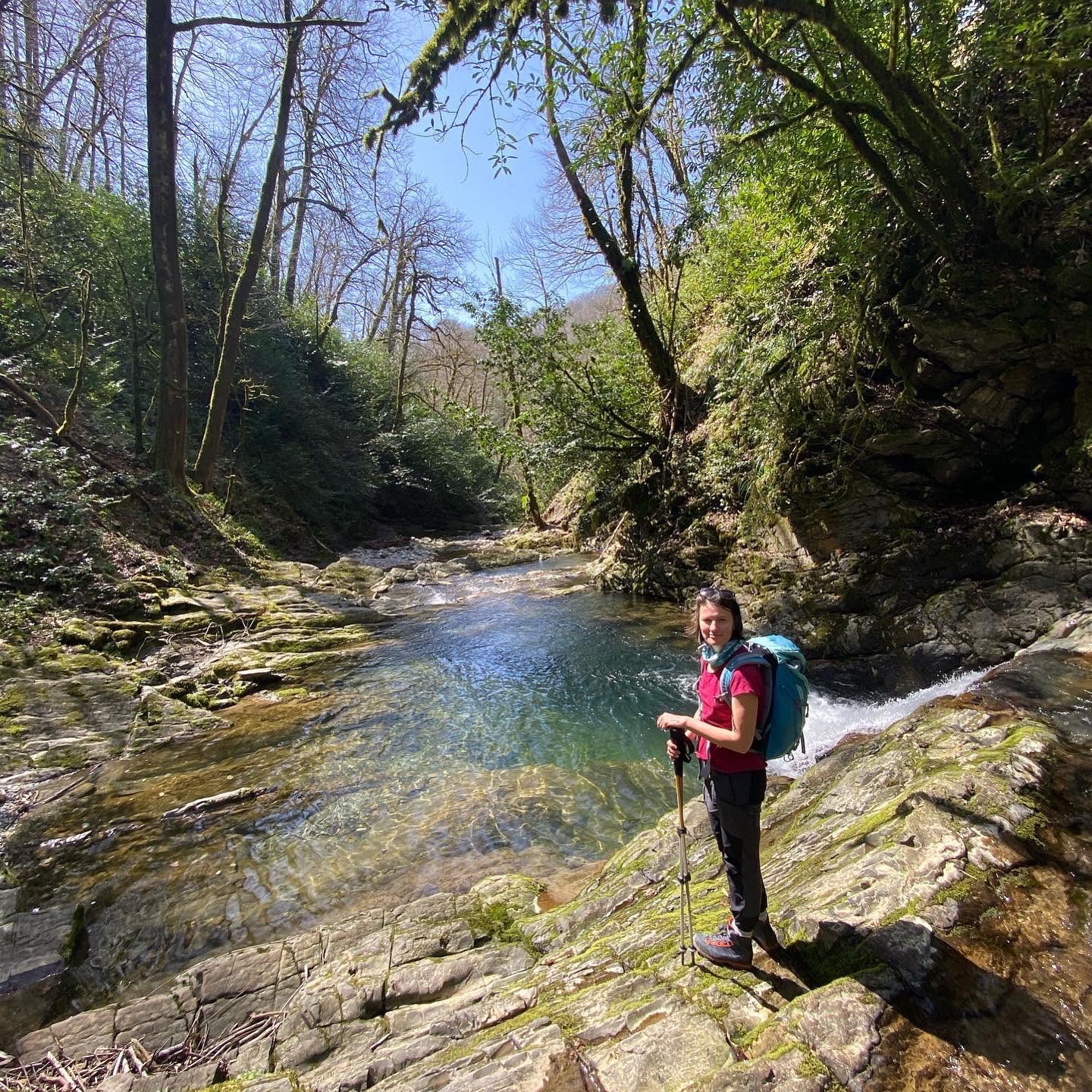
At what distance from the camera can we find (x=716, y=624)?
240 centimetres

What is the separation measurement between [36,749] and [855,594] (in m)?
9.67

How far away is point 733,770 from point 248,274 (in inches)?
600

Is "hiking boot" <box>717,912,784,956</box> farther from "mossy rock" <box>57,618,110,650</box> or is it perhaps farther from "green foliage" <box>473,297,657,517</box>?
"green foliage" <box>473,297,657,517</box>

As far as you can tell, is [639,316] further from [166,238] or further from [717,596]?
[717,596]

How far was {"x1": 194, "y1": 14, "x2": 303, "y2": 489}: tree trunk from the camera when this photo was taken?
13188 mm

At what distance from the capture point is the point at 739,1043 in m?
1.83

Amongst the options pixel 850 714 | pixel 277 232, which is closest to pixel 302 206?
pixel 277 232

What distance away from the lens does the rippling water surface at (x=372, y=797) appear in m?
4.08

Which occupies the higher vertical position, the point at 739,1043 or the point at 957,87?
the point at 957,87

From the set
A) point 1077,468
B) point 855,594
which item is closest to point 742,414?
point 855,594

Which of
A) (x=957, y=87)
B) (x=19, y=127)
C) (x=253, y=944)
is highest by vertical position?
(x=19, y=127)

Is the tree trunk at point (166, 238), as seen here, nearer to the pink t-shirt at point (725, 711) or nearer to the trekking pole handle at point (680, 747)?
the trekking pole handle at point (680, 747)

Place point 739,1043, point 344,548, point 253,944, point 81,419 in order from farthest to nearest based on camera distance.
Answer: point 344,548 < point 81,419 < point 253,944 < point 739,1043

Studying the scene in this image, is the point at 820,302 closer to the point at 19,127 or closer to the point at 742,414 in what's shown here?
the point at 742,414
